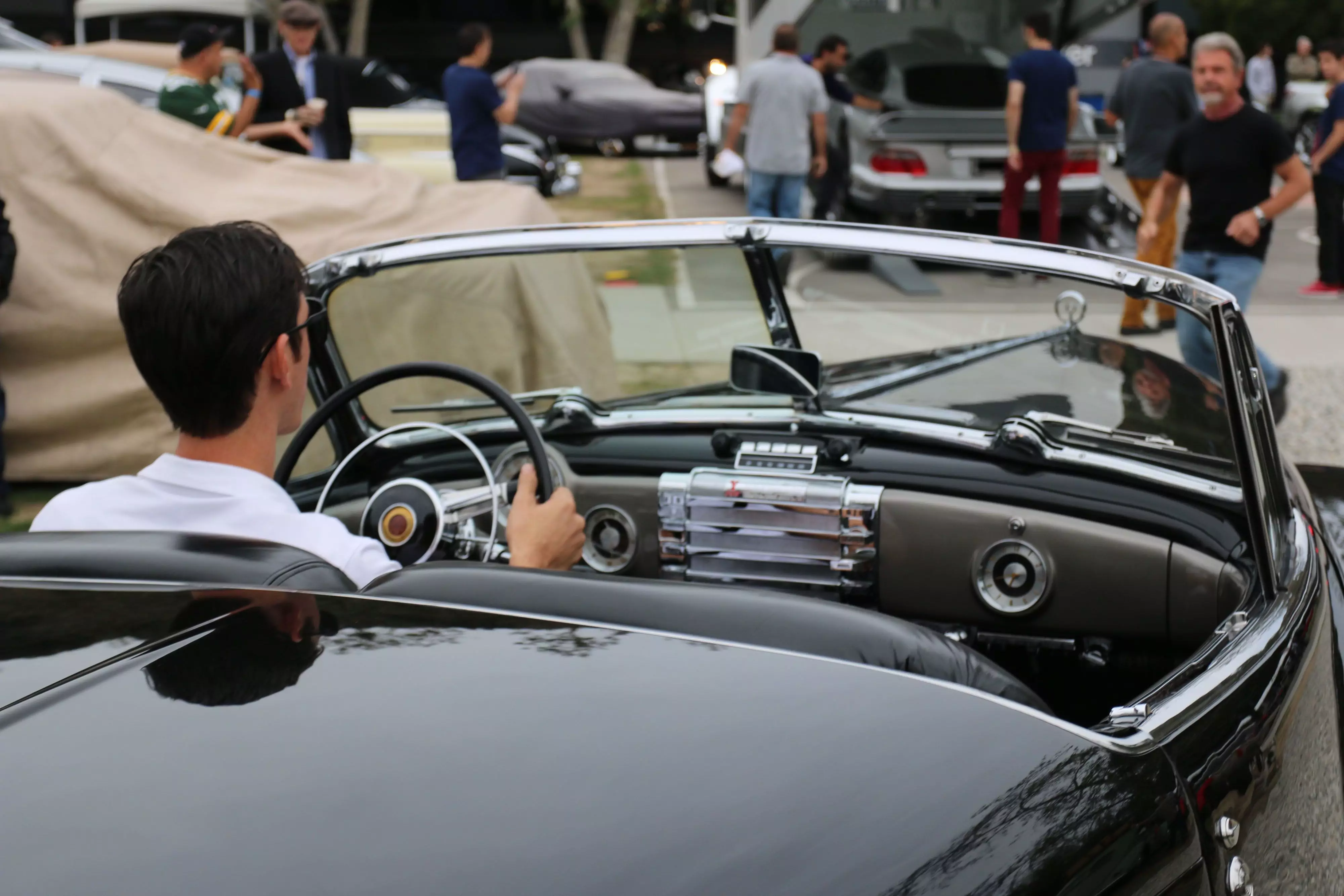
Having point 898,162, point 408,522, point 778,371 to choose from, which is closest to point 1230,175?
point 778,371

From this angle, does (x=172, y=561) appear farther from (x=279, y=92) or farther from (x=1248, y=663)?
(x=279, y=92)

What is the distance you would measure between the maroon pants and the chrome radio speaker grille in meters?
7.59

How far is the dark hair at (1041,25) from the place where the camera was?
988 centimetres

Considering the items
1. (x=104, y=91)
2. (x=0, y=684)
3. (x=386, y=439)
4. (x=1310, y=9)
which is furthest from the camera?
(x=1310, y=9)

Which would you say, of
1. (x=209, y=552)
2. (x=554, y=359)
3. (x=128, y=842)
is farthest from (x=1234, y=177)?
(x=128, y=842)

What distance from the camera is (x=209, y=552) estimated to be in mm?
1633

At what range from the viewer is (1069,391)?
2.91 m

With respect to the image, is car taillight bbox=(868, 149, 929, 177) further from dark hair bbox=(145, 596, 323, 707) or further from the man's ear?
dark hair bbox=(145, 596, 323, 707)

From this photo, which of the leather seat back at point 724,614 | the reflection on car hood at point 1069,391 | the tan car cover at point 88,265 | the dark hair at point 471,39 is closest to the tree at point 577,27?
the dark hair at point 471,39

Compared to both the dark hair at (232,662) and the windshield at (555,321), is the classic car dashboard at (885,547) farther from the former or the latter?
the dark hair at (232,662)

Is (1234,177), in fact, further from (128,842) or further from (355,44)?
(355,44)

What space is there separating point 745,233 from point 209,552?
4.54ft

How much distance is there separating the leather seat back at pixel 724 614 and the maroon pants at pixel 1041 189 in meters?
8.73

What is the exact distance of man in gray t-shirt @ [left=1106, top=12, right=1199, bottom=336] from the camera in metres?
8.87
